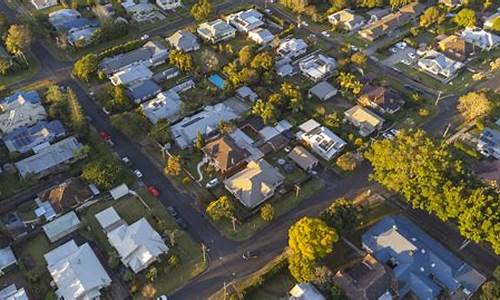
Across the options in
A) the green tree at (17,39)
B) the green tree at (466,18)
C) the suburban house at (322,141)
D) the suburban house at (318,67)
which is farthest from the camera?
the green tree at (466,18)

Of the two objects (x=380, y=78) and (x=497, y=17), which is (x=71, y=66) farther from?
(x=497, y=17)

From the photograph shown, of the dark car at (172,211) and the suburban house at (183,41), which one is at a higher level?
the suburban house at (183,41)

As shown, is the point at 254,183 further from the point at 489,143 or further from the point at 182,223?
the point at 489,143

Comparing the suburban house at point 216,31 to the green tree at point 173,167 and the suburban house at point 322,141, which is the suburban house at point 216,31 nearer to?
the suburban house at point 322,141

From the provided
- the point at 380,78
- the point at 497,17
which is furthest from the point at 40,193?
the point at 497,17

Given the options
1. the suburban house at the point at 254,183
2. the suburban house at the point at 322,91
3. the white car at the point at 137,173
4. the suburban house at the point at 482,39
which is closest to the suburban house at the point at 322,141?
the suburban house at the point at 322,91

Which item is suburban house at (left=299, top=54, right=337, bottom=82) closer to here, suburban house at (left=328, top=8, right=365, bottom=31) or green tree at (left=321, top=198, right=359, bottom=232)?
suburban house at (left=328, top=8, right=365, bottom=31)
